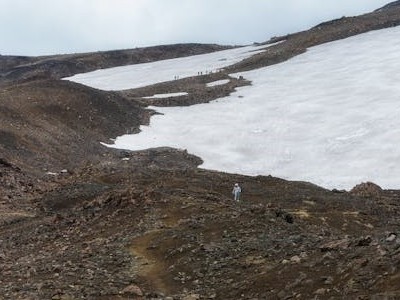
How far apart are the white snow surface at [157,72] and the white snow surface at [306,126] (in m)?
18.9

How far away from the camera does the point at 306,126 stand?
168 ft

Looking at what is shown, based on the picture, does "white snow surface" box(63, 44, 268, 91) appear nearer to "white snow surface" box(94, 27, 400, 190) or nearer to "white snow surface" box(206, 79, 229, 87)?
"white snow surface" box(206, 79, 229, 87)

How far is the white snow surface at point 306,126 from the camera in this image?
4097 cm

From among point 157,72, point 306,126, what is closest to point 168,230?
point 306,126

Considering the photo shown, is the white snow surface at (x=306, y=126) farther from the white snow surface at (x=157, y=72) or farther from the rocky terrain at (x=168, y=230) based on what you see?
the white snow surface at (x=157, y=72)

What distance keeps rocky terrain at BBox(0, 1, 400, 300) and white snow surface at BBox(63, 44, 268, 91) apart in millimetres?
43337

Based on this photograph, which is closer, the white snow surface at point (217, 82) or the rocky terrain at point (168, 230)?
the rocky terrain at point (168, 230)

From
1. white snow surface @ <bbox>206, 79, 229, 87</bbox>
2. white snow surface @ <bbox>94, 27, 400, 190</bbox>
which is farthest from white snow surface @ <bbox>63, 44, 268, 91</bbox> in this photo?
white snow surface @ <bbox>94, 27, 400, 190</bbox>

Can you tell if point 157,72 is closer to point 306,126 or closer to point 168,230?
point 306,126

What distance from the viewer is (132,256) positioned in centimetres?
1817

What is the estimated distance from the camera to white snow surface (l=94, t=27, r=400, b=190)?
4097cm

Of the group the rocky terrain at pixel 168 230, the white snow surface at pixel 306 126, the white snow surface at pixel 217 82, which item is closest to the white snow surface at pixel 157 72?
the white snow surface at pixel 217 82

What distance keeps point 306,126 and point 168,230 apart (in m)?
33.4

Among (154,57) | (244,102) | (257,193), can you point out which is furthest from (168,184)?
(154,57)
